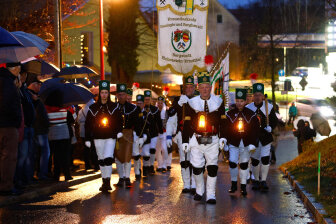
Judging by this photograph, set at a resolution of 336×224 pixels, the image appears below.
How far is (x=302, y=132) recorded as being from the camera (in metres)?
21.3

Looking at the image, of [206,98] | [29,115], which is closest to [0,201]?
[29,115]

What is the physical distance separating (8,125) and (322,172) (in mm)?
6941

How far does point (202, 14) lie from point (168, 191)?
19.2ft

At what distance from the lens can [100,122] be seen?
12789 mm

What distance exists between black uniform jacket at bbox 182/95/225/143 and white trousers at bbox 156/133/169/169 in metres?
6.01

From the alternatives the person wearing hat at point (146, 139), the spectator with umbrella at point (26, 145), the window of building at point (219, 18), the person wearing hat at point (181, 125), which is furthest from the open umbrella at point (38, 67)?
the window of building at point (219, 18)

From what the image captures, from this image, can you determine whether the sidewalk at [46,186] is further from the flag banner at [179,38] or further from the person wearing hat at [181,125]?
the flag banner at [179,38]

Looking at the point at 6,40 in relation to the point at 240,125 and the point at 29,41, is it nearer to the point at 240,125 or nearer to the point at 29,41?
the point at 29,41

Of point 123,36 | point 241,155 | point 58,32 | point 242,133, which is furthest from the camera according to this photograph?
point 123,36

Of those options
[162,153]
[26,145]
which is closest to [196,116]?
[26,145]

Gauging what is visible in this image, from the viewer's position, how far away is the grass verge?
10.8 m

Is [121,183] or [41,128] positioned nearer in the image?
[41,128]

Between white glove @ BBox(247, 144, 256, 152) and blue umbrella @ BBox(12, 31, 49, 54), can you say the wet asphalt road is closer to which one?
white glove @ BBox(247, 144, 256, 152)

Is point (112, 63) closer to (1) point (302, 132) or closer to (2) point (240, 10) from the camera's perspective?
(1) point (302, 132)
